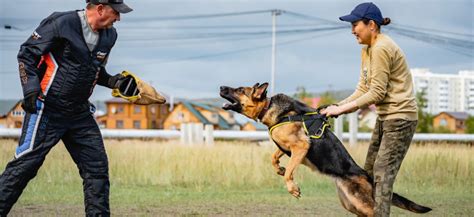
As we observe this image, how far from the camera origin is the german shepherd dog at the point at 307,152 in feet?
21.8

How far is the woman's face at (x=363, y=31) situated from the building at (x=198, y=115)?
5638 centimetres

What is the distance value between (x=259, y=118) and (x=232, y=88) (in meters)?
0.41

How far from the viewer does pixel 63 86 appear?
5844mm

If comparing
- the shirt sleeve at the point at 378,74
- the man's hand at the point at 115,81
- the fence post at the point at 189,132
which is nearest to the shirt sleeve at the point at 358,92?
the shirt sleeve at the point at 378,74

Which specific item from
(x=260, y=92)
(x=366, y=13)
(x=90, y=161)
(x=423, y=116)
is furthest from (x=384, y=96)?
(x=423, y=116)

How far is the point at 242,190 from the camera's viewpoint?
1207 cm

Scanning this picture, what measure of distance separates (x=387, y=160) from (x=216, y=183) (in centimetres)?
641

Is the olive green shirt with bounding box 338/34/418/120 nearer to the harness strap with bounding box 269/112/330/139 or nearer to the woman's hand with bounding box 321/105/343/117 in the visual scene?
the woman's hand with bounding box 321/105/343/117

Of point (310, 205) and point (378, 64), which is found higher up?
point (378, 64)

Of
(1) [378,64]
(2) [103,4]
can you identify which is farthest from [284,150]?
(2) [103,4]

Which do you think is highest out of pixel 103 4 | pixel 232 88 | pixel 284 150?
pixel 103 4

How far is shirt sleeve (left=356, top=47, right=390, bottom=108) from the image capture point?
609cm

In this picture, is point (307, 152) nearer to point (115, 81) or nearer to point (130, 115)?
point (115, 81)

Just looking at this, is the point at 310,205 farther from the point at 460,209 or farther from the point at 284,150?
the point at 284,150
